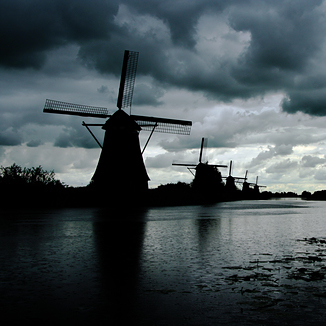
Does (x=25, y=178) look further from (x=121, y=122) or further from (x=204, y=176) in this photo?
(x=204, y=176)

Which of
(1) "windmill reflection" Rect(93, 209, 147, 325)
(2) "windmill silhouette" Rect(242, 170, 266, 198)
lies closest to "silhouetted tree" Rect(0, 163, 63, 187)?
(1) "windmill reflection" Rect(93, 209, 147, 325)

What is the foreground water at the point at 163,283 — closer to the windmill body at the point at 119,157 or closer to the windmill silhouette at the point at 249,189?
the windmill body at the point at 119,157

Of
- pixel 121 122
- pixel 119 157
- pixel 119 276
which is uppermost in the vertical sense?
pixel 121 122

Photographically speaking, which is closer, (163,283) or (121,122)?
(163,283)

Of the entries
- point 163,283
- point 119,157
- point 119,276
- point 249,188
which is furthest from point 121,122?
point 249,188

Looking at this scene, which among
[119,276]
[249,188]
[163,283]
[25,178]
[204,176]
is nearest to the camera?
[163,283]

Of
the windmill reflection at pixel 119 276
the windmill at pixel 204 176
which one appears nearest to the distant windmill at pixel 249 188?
the windmill at pixel 204 176

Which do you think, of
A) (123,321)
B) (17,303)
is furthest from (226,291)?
(17,303)

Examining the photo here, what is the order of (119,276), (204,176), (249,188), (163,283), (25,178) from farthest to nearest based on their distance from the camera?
(249,188) < (204,176) < (25,178) < (119,276) < (163,283)

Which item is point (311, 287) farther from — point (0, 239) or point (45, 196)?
point (45, 196)

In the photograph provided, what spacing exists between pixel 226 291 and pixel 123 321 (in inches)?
63.6

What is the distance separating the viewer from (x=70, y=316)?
12.6 feet

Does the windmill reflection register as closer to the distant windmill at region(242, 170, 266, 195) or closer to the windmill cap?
the windmill cap

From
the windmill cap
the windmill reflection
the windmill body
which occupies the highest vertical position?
the windmill cap
